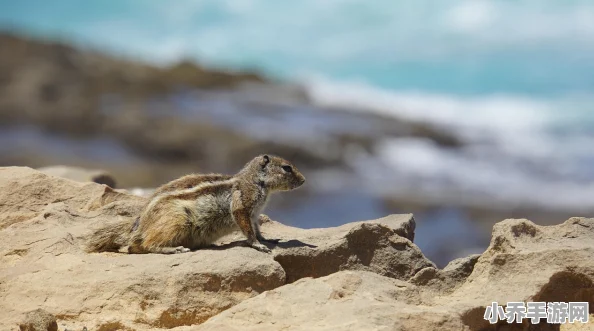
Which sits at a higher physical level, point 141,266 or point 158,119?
point 158,119

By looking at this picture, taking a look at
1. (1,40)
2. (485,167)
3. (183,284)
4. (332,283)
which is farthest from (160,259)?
(1,40)

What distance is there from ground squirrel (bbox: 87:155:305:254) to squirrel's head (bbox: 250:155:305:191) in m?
0.01

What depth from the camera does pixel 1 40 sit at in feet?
110

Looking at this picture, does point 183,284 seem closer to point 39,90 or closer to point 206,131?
point 206,131

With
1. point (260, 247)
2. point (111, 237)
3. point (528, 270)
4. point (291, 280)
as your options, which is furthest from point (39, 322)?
point (528, 270)

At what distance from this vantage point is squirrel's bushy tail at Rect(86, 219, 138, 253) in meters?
7.67

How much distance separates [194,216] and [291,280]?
1.03 m

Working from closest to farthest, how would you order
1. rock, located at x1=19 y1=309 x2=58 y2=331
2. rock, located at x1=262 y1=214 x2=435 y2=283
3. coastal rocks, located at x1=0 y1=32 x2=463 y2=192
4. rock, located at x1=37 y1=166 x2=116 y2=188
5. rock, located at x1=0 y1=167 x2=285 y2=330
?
rock, located at x1=19 y1=309 x2=58 y2=331, rock, located at x1=0 y1=167 x2=285 y2=330, rock, located at x1=262 y1=214 x2=435 y2=283, rock, located at x1=37 y1=166 x2=116 y2=188, coastal rocks, located at x1=0 y1=32 x2=463 y2=192

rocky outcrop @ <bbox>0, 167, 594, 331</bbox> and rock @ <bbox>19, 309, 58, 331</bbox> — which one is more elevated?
rocky outcrop @ <bbox>0, 167, 594, 331</bbox>

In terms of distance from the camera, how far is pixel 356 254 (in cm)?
762

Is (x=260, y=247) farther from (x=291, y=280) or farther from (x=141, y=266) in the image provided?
(x=141, y=266)

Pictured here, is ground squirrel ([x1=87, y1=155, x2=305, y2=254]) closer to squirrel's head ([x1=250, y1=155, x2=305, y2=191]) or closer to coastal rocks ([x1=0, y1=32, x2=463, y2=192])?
squirrel's head ([x1=250, y1=155, x2=305, y2=191])

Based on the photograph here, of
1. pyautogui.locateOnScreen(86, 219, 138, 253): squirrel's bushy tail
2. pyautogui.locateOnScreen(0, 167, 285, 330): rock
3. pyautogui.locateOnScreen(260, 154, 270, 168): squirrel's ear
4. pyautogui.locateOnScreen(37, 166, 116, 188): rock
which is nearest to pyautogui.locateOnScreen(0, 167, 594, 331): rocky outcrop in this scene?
pyautogui.locateOnScreen(0, 167, 285, 330): rock

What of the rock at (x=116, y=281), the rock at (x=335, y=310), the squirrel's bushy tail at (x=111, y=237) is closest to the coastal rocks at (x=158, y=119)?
the squirrel's bushy tail at (x=111, y=237)
